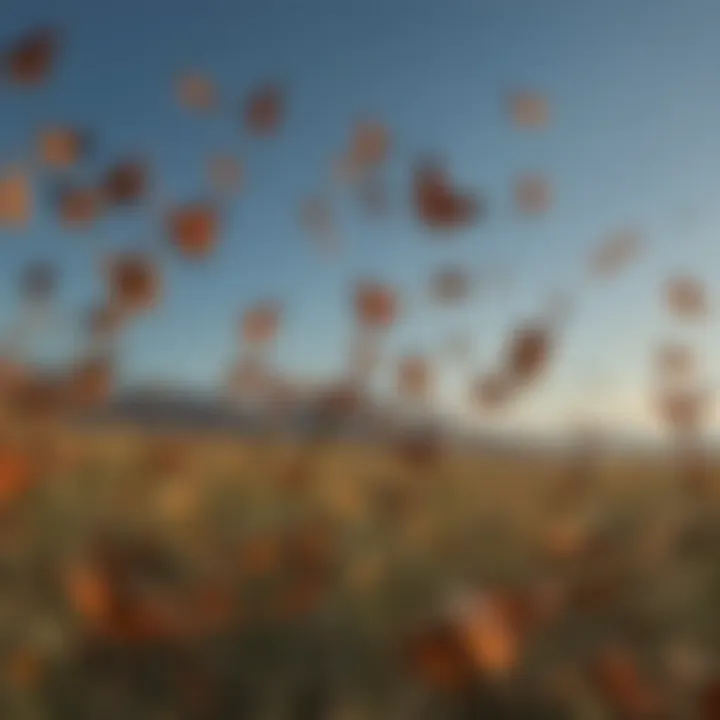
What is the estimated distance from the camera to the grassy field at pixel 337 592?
6.67ft

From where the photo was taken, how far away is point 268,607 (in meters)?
2.34

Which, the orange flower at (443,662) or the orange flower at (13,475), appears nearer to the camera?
the orange flower at (443,662)

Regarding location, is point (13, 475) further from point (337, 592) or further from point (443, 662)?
point (443, 662)

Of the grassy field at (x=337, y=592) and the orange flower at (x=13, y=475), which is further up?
the orange flower at (x=13, y=475)

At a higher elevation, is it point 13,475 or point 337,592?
point 13,475

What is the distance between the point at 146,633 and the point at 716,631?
108 cm

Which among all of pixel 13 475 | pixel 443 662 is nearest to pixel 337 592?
pixel 443 662

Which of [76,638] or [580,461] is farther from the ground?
[580,461]

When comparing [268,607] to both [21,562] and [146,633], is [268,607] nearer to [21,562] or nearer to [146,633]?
[146,633]

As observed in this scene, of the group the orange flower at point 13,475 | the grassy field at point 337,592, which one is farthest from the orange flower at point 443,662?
the orange flower at point 13,475

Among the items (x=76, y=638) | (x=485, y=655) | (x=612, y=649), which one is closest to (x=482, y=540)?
(x=612, y=649)

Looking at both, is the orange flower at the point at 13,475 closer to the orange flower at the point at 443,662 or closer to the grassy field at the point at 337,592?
the grassy field at the point at 337,592

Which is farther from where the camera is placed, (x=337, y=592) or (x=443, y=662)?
(x=337, y=592)

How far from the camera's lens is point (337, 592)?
94.0 inches
